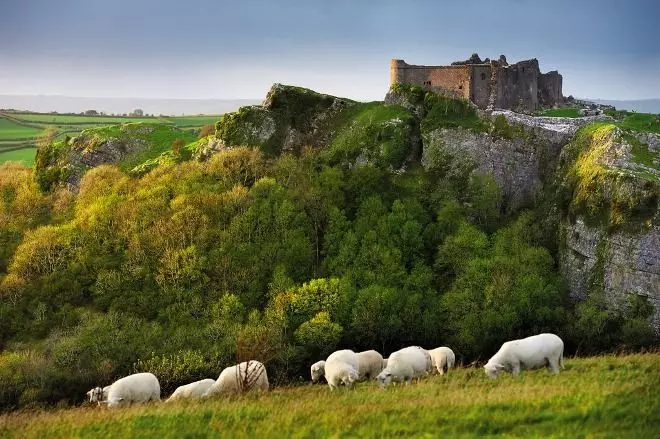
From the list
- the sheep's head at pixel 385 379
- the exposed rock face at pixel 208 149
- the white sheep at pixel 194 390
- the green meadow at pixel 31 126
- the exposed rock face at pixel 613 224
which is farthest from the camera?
the green meadow at pixel 31 126

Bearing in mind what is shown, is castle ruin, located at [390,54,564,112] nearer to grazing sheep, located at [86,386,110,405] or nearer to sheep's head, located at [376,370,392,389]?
sheep's head, located at [376,370,392,389]

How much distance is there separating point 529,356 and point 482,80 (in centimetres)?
4404

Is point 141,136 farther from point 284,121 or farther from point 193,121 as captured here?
point 193,121

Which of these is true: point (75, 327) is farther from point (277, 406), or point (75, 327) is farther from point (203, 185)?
point (277, 406)

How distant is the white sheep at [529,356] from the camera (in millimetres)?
22578

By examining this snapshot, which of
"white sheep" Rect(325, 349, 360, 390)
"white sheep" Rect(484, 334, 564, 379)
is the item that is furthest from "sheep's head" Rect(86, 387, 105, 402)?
"white sheep" Rect(484, 334, 564, 379)

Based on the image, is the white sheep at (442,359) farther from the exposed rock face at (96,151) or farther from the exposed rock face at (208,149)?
the exposed rock face at (96,151)

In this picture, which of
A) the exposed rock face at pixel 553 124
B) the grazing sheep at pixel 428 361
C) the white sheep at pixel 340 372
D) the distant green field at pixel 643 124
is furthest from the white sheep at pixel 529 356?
the exposed rock face at pixel 553 124

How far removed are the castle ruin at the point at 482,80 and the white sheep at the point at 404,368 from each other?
40710 millimetres

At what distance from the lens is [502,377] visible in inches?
867

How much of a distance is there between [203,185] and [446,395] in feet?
127

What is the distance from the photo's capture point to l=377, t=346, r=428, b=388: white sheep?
2348 cm

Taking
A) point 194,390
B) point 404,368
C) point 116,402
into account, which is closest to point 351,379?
point 404,368

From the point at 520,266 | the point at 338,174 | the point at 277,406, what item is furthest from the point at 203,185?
the point at 277,406
